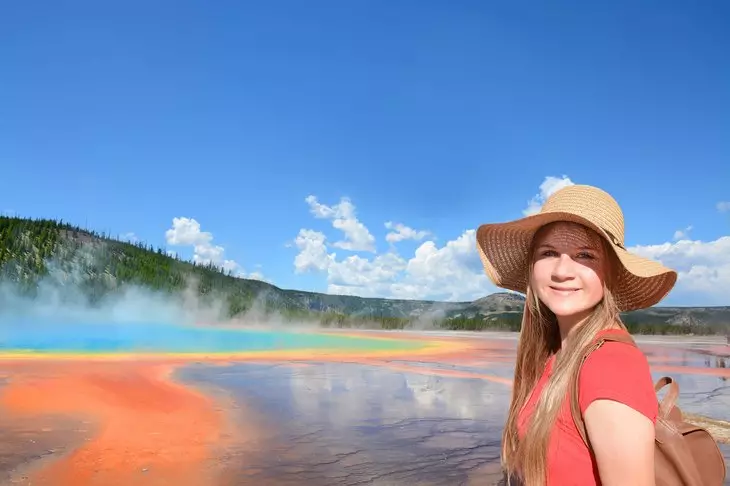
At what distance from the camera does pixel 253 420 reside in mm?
6379

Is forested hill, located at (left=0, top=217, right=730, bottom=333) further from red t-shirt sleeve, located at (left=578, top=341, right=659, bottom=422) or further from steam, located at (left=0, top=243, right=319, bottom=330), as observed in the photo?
red t-shirt sleeve, located at (left=578, top=341, right=659, bottom=422)

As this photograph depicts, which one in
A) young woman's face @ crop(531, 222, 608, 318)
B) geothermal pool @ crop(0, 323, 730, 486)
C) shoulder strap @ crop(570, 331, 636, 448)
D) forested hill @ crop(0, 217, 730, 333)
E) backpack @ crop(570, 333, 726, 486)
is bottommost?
geothermal pool @ crop(0, 323, 730, 486)

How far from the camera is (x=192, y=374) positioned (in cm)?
998

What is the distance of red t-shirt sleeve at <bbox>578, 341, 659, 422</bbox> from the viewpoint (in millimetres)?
1196

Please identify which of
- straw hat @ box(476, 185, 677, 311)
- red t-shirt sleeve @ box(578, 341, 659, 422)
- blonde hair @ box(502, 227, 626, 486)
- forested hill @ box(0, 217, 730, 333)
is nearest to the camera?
red t-shirt sleeve @ box(578, 341, 659, 422)

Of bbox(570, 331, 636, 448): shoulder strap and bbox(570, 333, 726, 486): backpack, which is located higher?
bbox(570, 331, 636, 448): shoulder strap

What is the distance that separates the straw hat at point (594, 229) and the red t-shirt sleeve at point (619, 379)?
35 cm

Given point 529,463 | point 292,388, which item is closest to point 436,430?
point 292,388

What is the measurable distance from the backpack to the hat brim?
0.31m

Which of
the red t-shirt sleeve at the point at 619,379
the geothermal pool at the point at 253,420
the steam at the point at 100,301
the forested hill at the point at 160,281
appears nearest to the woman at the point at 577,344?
the red t-shirt sleeve at the point at 619,379

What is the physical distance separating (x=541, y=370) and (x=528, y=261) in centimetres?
36

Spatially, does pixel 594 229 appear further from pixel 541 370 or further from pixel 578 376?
pixel 541 370

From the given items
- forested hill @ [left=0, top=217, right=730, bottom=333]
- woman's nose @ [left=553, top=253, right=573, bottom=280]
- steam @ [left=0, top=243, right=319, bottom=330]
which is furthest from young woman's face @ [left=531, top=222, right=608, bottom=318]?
forested hill @ [left=0, top=217, right=730, bottom=333]

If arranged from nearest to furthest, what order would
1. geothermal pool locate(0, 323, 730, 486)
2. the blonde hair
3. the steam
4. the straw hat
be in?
the blonde hair → the straw hat → geothermal pool locate(0, 323, 730, 486) → the steam
